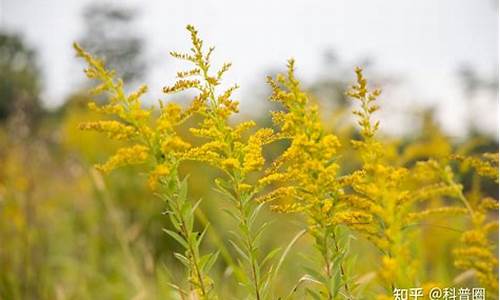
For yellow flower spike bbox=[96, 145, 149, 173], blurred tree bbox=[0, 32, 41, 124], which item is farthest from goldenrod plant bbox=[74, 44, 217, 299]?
blurred tree bbox=[0, 32, 41, 124]

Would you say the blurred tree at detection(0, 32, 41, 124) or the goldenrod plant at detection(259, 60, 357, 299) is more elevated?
the blurred tree at detection(0, 32, 41, 124)

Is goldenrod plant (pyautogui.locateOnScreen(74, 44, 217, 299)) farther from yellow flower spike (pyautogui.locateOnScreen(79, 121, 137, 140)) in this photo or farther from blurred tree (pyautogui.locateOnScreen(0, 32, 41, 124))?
blurred tree (pyautogui.locateOnScreen(0, 32, 41, 124))

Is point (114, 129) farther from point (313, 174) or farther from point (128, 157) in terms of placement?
point (313, 174)

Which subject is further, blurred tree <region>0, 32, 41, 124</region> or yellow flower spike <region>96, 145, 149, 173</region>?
blurred tree <region>0, 32, 41, 124</region>

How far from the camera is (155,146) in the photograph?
1444 mm

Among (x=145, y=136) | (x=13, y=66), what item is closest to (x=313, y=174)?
(x=145, y=136)

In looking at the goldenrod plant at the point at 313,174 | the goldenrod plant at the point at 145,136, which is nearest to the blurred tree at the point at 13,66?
the goldenrod plant at the point at 145,136

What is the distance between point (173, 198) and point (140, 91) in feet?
0.88

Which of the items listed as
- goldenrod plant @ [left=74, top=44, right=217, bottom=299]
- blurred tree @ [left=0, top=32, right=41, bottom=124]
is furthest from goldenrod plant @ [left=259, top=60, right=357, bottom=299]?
blurred tree @ [left=0, top=32, right=41, bottom=124]

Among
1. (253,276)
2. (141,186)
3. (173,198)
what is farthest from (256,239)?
(141,186)

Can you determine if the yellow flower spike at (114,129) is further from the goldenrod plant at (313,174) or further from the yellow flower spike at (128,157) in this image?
the goldenrod plant at (313,174)

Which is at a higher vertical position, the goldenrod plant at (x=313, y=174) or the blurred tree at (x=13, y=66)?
the blurred tree at (x=13, y=66)

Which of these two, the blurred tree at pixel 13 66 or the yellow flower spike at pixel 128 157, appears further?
the blurred tree at pixel 13 66

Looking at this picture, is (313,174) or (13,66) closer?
(313,174)
